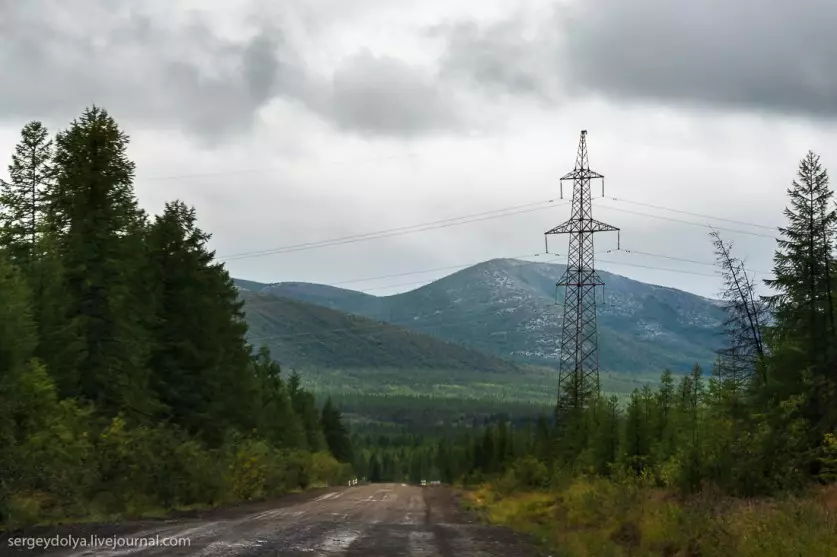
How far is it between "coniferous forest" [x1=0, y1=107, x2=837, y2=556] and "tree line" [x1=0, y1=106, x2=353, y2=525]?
9cm

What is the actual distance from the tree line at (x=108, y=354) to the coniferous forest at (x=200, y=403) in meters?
0.09

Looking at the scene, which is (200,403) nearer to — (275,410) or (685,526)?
(685,526)

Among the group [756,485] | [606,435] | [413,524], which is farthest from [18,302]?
[606,435]

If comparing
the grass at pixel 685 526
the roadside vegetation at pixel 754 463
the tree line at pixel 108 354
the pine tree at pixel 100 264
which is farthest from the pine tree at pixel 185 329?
the grass at pixel 685 526

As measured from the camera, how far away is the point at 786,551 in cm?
1380

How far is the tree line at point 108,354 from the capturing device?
25.6 m

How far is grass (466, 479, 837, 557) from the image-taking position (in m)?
14.9

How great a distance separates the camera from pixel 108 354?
36156 millimetres

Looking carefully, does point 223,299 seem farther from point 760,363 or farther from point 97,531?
point 97,531

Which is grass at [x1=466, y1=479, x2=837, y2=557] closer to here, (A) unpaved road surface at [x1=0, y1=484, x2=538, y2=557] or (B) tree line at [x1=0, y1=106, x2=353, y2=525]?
(A) unpaved road surface at [x1=0, y1=484, x2=538, y2=557]

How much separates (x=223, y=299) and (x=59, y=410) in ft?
97.4

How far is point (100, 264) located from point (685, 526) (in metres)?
27.3

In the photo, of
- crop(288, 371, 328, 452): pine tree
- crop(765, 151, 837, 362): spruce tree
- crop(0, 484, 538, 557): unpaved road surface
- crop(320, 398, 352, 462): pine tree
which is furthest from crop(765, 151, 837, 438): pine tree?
crop(320, 398, 352, 462): pine tree

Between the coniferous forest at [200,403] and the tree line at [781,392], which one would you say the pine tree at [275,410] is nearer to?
the coniferous forest at [200,403]
